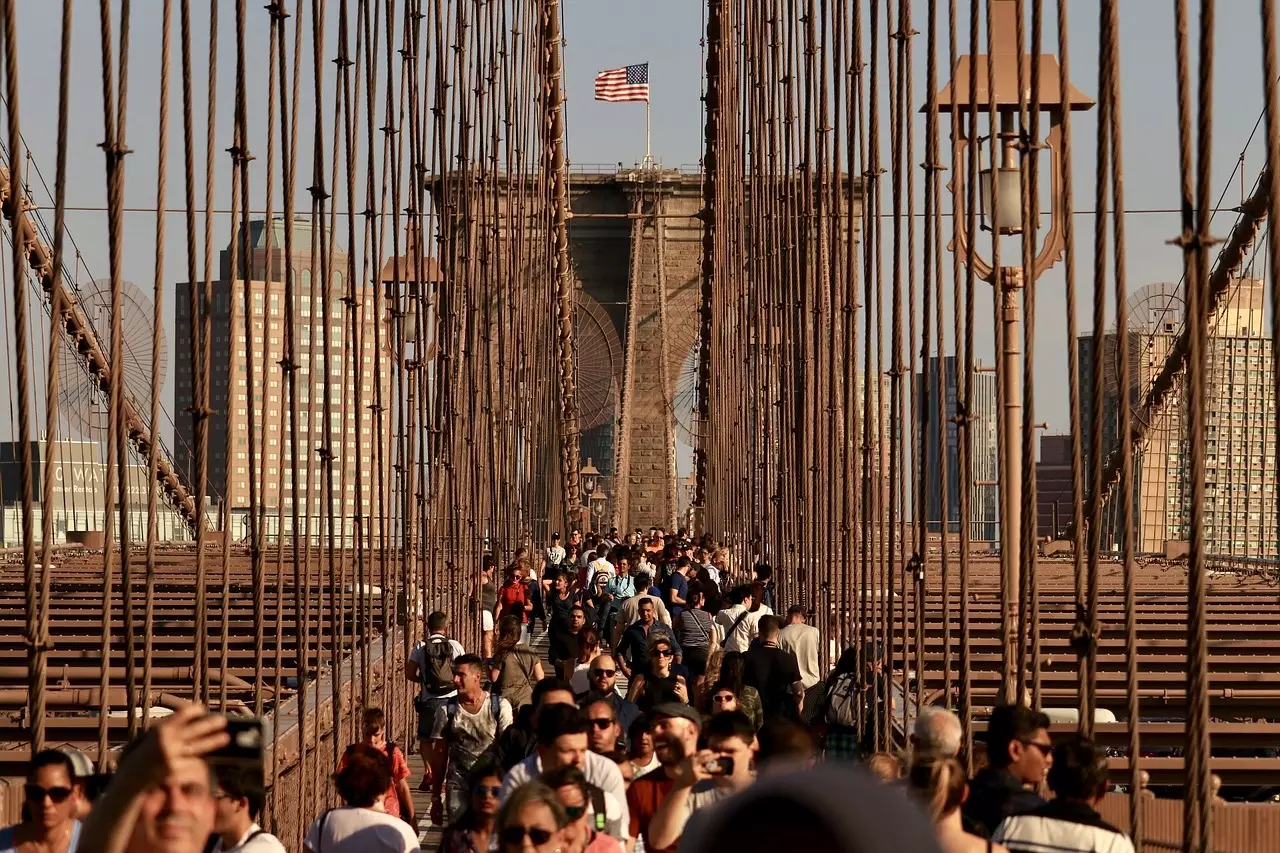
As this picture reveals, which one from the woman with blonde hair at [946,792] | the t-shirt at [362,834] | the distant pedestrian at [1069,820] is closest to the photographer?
the woman with blonde hair at [946,792]

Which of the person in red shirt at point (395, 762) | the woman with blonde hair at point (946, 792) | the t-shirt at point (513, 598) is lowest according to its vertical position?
the t-shirt at point (513, 598)

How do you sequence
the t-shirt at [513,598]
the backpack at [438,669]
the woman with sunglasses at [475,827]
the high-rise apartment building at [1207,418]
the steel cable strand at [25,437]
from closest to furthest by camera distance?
the steel cable strand at [25,437] < the woman with sunglasses at [475,827] < the backpack at [438,669] < the t-shirt at [513,598] < the high-rise apartment building at [1207,418]

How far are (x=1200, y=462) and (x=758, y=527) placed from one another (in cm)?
2193

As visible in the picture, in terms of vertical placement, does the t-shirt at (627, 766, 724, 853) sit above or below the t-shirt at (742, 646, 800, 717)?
above

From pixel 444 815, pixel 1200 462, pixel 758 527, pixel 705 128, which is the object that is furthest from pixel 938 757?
pixel 705 128

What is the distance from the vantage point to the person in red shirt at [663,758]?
4.93 meters

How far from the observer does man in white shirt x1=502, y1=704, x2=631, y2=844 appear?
4852 mm

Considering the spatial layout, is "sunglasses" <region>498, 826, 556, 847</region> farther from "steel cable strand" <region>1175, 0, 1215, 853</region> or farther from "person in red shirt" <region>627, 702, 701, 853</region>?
"steel cable strand" <region>1175, 0, 1215, 853</region>

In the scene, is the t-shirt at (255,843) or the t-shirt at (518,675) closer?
the t-shirt at (255,843)

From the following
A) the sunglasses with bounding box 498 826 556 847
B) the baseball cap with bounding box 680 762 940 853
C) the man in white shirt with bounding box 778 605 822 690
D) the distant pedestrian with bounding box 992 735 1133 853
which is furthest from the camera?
the man in white shirt with bounding box 778 605 822 690

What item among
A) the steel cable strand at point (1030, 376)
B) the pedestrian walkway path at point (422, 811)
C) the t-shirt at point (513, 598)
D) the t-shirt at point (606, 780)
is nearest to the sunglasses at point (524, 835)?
the t-shirt at point (606, 780)

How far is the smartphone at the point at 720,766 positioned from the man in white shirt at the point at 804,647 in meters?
5.50

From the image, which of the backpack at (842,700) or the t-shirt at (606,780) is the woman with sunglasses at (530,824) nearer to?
the t-shirt at (606,780)

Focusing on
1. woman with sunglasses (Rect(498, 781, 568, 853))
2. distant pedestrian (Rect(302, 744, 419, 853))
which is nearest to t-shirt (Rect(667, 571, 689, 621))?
distant pedestrian (Rect(302, 744, 419, 853))
